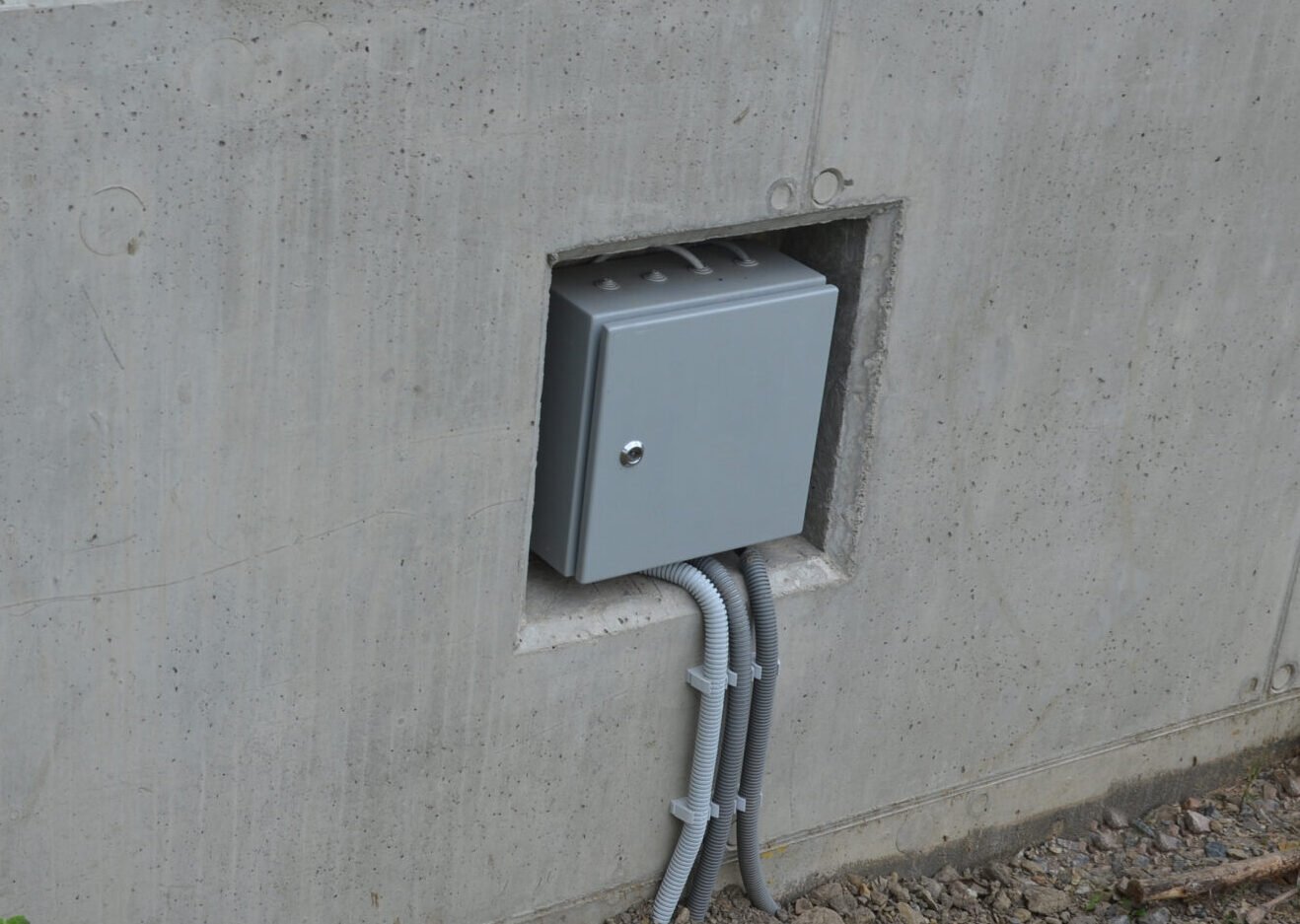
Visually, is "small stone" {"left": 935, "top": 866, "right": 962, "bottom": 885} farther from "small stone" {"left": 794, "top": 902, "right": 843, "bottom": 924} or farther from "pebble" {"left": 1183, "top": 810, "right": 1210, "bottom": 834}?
"pebble" {"left": 1183, "top": 810, "right": 1210, "bottom": 834}

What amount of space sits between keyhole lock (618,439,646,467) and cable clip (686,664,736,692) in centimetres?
50

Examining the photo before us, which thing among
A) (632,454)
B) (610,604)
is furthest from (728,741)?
(632,454)

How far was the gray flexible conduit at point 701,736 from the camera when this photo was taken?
333cm

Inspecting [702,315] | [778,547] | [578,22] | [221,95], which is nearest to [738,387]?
[702,315]

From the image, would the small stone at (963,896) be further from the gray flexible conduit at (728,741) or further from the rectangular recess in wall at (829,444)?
the rectangular recess in wall at (829,444)

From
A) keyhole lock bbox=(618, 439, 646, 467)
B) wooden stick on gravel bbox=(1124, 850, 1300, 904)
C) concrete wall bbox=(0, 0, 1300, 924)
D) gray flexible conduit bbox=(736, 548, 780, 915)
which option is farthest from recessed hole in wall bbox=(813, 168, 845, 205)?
wooden stick on gravel bbox=(1124, 850, 1300, 904)

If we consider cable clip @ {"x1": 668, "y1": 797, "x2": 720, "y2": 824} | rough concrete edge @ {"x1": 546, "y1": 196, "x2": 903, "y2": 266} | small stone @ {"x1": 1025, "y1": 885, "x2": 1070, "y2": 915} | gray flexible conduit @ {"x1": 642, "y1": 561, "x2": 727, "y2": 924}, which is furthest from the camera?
small stone @ {"x1": 1025, "y1": 885, "x2": 1070, "y2": 915}

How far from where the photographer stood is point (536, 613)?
324 cm

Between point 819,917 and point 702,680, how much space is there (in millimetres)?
689

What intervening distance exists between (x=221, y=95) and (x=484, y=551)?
0.92m

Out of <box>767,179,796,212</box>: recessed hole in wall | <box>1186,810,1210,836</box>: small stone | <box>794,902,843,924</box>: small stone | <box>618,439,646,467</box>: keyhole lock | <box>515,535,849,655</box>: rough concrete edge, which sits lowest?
<box>1186,810,1210,836</box>: small stone

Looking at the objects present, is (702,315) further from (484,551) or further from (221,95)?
(221,95)

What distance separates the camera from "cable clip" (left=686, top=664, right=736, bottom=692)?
11.0ft

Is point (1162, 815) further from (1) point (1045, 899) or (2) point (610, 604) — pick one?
(2) point (610, 604)
